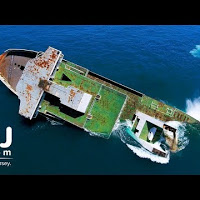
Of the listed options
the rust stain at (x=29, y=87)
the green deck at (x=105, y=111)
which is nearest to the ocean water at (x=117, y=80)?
the green deck at (x=105, y=111)

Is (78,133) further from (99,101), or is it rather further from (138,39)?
(138,39)

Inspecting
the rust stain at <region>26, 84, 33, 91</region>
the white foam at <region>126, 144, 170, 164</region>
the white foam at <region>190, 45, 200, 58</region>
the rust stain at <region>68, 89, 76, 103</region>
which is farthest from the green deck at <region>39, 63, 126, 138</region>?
the white foam at <region>190, 45, 200, 58</region>

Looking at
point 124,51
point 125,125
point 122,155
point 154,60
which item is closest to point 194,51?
point 154,60

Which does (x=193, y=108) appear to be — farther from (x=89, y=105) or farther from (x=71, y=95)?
(x=71, y=95)

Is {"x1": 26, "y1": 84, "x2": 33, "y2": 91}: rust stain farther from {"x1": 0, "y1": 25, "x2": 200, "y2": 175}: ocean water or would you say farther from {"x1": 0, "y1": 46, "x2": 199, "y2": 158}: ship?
{"x1": 0, "y1": 25, "x2": 200, "y2": 175}: ocean water

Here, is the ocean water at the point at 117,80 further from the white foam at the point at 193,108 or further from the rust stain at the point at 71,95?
the rust stain at the point at 71,95
